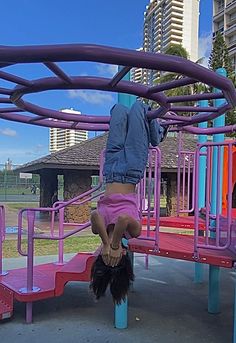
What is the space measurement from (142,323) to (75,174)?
11.7 m

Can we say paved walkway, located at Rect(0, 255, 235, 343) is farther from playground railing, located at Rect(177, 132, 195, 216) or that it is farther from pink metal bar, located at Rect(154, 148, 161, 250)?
playground railing, located at Rect(177, 132, 195, 216)

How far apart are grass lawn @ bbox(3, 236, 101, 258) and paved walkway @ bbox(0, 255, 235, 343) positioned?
3.23m

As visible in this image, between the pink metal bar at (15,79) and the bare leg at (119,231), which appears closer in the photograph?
the bare leg at (119,231)

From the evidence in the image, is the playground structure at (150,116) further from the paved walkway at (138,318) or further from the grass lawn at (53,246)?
the grass lawn at (53,246)

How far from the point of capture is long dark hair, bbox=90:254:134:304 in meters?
2.71

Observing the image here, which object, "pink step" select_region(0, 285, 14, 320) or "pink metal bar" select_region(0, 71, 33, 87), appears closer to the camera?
"pink metal bar" select_region(0, 71, 33, 87)

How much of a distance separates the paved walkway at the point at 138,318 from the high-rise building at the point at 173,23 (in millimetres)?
57725

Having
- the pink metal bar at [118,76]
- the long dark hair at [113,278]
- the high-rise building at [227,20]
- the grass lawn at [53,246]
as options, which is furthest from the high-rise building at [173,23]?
the long dark hair at [113,278]

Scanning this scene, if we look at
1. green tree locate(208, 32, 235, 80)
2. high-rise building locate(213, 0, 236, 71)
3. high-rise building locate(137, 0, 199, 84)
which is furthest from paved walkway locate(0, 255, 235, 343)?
high-rise building locate(213, 0, 236, 71)

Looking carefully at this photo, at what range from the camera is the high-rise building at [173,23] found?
214 feet

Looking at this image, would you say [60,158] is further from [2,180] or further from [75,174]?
[2,180]

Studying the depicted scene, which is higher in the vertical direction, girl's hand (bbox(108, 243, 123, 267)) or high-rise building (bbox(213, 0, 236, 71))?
high-rise building (bbox(213, 0, 236, 71))

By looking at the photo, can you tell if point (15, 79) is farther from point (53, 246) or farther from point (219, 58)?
point (219, 58)

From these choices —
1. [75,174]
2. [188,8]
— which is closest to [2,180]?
[75,174]
